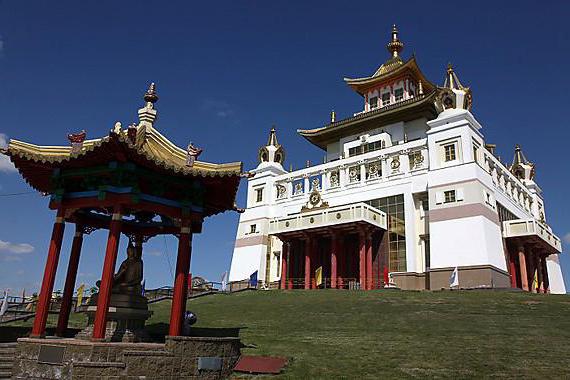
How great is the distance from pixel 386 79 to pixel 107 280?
4660 centimetres

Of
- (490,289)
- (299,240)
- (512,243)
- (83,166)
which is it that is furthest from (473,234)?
(83,166)

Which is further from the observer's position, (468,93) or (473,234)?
(468,93)

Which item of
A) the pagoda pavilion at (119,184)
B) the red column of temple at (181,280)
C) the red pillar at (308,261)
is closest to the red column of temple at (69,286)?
the pagoda pavilion at (119,184)

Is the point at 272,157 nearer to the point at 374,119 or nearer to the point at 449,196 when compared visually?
the point at 374,119

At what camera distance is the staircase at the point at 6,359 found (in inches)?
476

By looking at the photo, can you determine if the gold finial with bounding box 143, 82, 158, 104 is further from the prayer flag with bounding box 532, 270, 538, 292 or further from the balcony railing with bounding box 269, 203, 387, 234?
the prayer flag with bounding box 532, 270, 538, 292

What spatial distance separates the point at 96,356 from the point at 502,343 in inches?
451

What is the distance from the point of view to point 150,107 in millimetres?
15258

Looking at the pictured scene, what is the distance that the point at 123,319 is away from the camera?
13.1m

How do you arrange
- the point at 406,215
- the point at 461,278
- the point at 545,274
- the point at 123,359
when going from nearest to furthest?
1. the point at 123,359
2. the point at 461,278
3. the point at 406,215
4. the point at 545,274

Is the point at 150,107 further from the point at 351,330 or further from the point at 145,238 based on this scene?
the point at 351,330

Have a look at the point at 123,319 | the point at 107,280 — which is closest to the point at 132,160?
the point at 107,280

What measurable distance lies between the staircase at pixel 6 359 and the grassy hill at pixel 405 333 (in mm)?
6558

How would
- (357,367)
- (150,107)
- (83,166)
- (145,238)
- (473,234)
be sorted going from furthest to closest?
(473,234)
(145,238)
(150,107)
(83,166)
(357,367)
